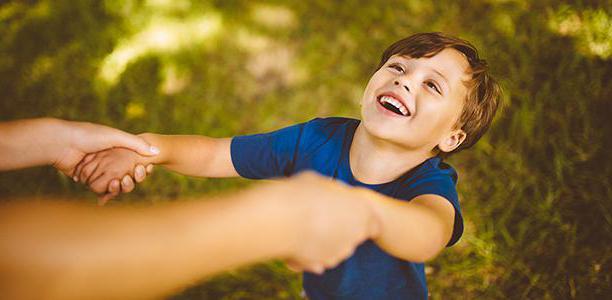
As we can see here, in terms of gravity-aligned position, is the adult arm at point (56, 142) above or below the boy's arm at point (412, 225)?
above

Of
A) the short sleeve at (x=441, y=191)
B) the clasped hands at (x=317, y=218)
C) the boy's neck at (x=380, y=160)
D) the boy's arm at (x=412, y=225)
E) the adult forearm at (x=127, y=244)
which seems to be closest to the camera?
the adult forearm at (x=127, y=244)

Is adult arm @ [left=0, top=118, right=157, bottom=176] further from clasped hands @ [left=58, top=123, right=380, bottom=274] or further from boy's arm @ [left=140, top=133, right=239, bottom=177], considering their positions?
clasped hands @ [left=58, top=123, right=380, bottom=274]

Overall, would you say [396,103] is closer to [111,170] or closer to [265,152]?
[265,152]

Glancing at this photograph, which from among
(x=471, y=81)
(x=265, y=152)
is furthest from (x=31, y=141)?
(x=471, y=81)

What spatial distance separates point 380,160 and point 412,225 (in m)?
0.39

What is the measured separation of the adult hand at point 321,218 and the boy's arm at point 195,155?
0.73 metres

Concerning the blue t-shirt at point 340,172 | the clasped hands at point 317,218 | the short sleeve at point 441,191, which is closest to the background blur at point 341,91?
the blue t-shirt at point 340,172

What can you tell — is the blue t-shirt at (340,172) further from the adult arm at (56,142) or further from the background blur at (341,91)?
the background blur at (341,91)

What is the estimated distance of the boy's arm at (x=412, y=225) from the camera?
2.26 ft

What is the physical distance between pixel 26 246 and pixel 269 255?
0.25 m

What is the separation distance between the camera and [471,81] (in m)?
1.17

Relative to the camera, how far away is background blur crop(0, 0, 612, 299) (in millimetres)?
1906

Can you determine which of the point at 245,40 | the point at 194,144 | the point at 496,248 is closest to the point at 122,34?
the point at 245,40

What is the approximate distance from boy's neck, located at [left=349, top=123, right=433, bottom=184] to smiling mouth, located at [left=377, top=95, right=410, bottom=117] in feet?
0.26
